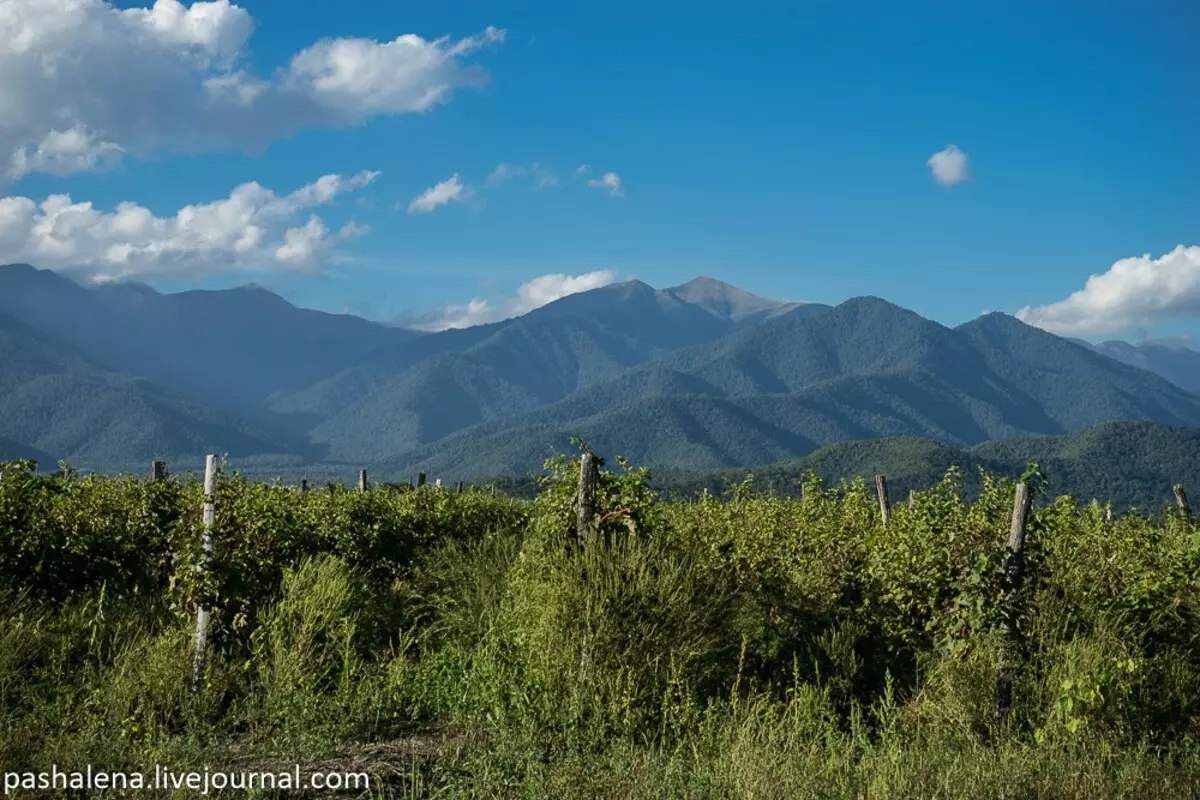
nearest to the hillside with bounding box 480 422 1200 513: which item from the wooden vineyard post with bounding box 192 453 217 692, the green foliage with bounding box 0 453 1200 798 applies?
the green foliage with bounding box 0 453 1200 798

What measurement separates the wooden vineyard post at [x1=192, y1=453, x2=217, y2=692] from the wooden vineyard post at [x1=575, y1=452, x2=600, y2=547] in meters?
3.21

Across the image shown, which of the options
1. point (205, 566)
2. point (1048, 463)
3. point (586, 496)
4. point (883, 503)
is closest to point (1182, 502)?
point (883, 503)

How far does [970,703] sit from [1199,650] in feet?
8.27

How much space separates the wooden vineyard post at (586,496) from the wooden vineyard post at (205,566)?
3212 mm

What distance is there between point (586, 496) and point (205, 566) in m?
3.35

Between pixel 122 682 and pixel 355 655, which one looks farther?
pixel 355 655

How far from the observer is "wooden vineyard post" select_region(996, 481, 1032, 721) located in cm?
839

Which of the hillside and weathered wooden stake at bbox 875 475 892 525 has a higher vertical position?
weathered wooden stake at bbox 875 475 892 525

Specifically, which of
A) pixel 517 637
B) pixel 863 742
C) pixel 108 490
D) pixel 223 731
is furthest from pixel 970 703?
pixel 108 490

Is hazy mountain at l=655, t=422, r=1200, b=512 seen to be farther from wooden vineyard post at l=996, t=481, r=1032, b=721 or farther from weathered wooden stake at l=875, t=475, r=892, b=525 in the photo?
wooden vineyard post at l=996, t=481, r=1032, b=721

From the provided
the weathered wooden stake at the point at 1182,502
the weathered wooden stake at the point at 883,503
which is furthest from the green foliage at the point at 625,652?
the weathered wooden stake at the point at 1182,502

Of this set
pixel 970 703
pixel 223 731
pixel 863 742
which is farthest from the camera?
pixel 970 703

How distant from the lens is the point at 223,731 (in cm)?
768

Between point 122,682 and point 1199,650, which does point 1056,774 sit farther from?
point 122,682
